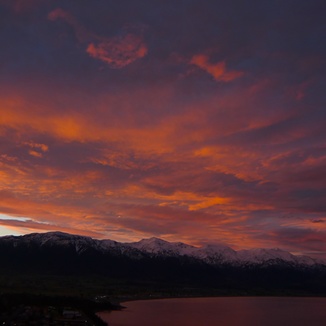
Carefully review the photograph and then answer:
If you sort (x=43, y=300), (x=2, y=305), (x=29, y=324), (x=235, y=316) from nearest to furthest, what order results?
(x=29, y=324)
(x=2, y=305)
(x=43, y=300)
(x=235, y=316)

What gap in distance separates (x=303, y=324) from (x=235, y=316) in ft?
87.3

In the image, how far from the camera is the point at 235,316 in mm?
159625

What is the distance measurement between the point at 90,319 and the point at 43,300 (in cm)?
2389

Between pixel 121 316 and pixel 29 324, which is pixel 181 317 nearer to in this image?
pixel 121 316

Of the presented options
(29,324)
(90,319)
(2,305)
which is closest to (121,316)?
(90,319)

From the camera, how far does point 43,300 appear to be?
A: 128 m

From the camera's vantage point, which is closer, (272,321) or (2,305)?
(2,305)

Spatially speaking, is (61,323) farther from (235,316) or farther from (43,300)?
(235,316)

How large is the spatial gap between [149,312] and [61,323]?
65652mm

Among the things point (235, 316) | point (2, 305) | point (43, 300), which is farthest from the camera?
point (235, 316)

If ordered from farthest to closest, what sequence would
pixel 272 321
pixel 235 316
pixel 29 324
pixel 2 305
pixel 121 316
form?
pixel 235 316, pixel 272 321, pixel 121 316, pixel 2 305, pixel 29 324

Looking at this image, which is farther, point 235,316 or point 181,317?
point 235,316

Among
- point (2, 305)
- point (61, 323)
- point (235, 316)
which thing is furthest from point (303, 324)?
point (2, 305)

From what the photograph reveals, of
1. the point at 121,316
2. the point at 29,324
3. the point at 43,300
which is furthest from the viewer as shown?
the point at 121,316
